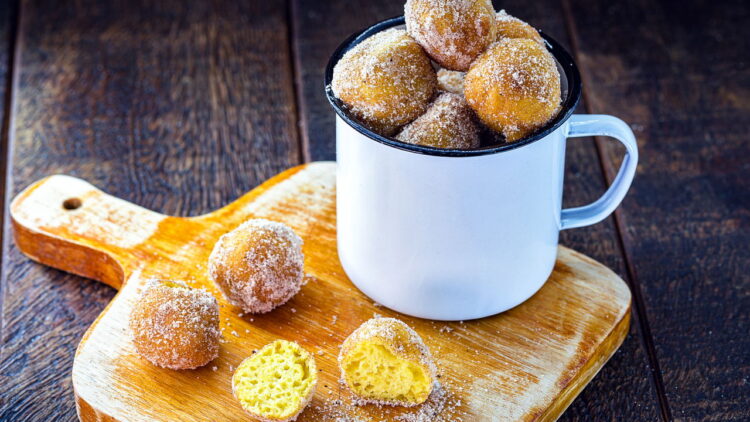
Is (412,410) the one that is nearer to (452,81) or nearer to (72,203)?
(452,81)

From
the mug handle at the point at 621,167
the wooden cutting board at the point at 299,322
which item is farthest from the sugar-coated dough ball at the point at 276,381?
the mug handle at the point at 621,167

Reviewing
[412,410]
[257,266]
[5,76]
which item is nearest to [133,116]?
[5,76]

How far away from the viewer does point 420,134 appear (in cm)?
104

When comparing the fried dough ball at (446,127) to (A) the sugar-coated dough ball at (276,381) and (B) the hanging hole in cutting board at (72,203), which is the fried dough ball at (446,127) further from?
(B) the hanging hole in cutting board at (72,203)

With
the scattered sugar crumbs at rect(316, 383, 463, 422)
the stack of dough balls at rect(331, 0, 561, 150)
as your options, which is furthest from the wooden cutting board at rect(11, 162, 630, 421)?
the stack of dough balls at rect(331, 0, 561, 150)

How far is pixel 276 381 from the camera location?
1.10 m

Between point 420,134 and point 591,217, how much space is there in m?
0.31

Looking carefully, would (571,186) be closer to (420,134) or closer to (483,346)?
(483,346)

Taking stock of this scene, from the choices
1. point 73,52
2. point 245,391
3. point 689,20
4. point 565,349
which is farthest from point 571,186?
point 73,52

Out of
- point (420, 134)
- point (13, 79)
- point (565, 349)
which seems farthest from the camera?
point (13, 79)

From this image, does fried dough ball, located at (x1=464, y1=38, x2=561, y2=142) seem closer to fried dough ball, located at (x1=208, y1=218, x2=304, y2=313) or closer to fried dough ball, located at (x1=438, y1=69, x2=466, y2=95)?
fried dough ball, located at (x1=438, y1=69, x2=466, y2=95)

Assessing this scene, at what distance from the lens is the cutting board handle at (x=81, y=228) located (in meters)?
1.32

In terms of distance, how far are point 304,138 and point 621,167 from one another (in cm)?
66

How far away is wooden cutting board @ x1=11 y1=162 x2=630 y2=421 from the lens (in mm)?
1098
